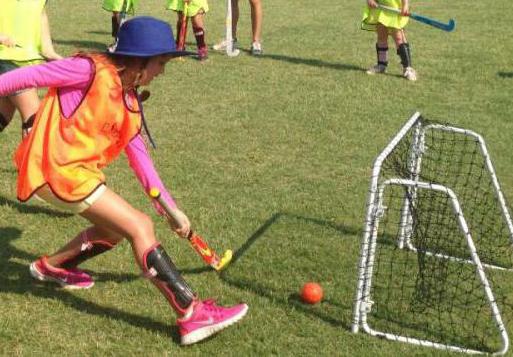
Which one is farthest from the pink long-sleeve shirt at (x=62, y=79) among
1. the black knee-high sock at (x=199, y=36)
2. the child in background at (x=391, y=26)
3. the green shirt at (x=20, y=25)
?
the black knee-high sock at (x=199, y=36)

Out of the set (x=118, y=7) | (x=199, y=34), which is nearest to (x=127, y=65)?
(x=199, y=34)

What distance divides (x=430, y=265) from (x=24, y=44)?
11.4 feet

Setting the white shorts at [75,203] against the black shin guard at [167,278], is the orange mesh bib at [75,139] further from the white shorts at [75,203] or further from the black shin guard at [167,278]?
the black shin guard at [167,278]

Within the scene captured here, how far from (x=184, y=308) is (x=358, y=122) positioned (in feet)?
14.8

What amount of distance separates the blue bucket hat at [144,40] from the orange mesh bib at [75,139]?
0.15 m

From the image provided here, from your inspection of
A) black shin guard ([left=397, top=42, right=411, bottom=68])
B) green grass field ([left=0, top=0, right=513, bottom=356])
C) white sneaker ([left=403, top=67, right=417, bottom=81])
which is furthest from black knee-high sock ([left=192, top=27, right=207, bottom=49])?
white sneaker ([left=403, top=67, right=417, bottom=81])

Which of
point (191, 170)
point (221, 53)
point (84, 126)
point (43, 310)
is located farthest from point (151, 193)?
point (221, 53)

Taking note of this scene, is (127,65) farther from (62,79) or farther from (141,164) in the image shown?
(141,164)

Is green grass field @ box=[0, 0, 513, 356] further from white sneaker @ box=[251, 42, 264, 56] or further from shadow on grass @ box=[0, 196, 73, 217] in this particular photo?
white sneaker @ box=[251, 42, 264, 56]

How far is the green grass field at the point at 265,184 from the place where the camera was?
412 cm

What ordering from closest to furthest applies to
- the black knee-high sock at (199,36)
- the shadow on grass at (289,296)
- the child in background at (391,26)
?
the shadow on grass at (289,296), the child in background at (391,26), the black knee-high sock at (199,36)

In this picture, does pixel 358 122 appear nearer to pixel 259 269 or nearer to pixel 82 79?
pixel 259 269

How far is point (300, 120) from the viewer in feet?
26.2

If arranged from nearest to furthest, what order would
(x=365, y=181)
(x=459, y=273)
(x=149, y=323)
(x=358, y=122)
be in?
(x=149, y=323), (x=459, y=273), (x=365, y=181), (x=358, y=122)
